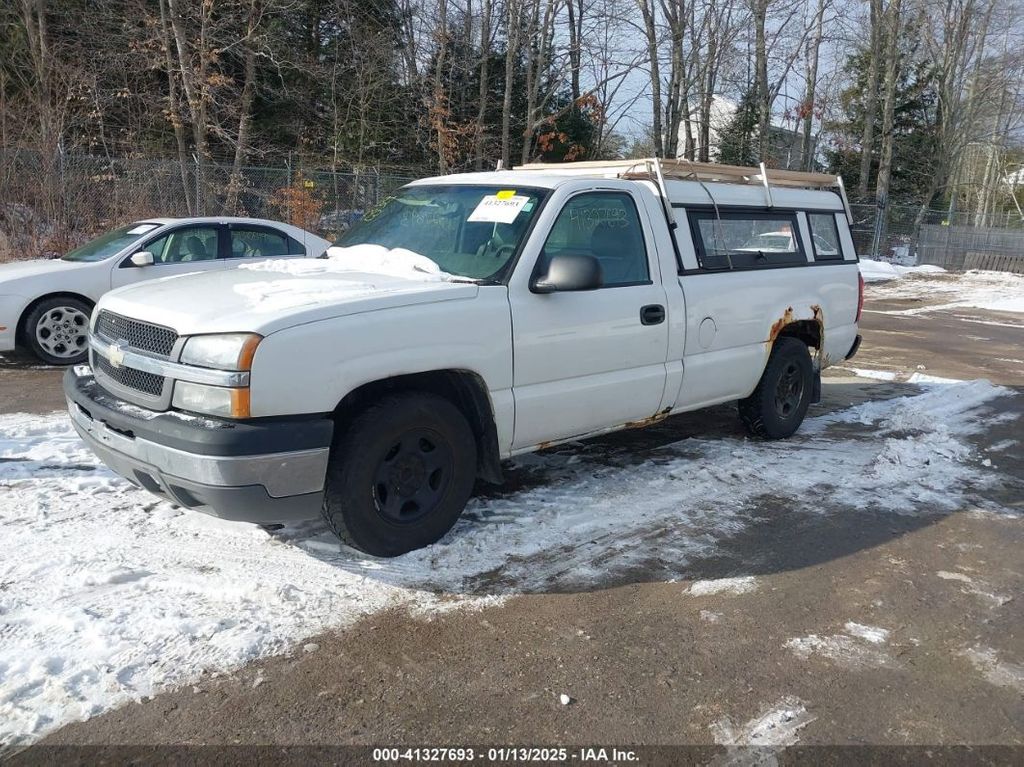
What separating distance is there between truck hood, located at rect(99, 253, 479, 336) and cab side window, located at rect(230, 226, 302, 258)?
4711 millimetres

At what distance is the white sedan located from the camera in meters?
7.98

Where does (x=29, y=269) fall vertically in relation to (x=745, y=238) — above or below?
below

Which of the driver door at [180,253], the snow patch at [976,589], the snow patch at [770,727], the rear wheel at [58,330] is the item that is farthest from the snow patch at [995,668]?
the rear wheel at [58,330]

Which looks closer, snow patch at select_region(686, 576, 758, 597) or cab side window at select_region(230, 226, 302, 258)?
snow patch at select_region(686, 576, 758, 597)

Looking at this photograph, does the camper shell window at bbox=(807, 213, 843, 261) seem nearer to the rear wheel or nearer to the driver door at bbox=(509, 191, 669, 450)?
the driver door at bbox=(509, 191, 669, 450)

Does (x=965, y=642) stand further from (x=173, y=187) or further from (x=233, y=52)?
(x=233, y=52)

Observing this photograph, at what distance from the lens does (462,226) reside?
4621mm

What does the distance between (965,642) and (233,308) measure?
Result: 3489mm

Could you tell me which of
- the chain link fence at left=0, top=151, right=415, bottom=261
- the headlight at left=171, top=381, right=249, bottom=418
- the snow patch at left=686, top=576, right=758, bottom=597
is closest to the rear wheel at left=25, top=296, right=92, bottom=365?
the headlight at left=171, top=381, right=249, bottom=418

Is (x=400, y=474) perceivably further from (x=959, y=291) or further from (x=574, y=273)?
(x=959, y=291)

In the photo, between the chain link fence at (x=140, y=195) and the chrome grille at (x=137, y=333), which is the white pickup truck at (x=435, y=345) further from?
the chain link fence at (x=140, y=195)

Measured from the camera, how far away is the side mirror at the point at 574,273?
13.4 ft

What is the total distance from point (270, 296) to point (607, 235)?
210 cm

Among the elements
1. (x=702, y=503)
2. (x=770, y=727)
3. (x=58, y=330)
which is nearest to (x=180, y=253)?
(x=58, y=330)
